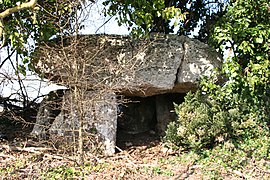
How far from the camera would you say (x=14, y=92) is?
7.94 metres

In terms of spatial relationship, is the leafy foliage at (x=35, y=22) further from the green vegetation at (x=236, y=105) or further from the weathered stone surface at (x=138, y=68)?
the green vegetation at (x=236, y=105)

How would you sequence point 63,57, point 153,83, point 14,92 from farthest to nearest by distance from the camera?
point 14,92
point 153,83
point 63,57

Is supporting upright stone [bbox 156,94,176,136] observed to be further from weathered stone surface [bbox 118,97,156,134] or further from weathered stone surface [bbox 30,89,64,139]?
weathered stone surface [bbox 30,89,64,139]

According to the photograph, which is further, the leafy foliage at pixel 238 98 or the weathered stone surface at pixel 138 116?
the weathered stone surface at pixel 138 116

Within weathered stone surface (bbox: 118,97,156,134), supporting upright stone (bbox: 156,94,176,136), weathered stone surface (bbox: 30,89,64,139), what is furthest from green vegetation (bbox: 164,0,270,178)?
weathered stone surface (bbox: 30,89,64,139)

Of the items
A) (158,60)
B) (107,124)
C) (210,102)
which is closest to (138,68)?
(158,60)

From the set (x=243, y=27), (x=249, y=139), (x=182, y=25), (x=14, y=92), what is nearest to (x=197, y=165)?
(x=249, y=139)

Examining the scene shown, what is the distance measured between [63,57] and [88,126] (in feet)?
5.36

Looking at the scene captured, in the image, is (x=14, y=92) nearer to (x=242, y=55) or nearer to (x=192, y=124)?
(x=192, y=124)

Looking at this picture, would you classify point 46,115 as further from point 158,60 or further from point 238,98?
point 238,98

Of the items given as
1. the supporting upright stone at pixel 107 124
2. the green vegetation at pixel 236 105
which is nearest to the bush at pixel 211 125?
the green vegetation at pixel 236 105

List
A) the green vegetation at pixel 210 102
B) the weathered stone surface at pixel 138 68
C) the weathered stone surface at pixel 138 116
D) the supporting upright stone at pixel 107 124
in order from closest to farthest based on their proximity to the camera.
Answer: the green vegetation at pixel 210 102, the weathered stone surface at pixel 138 68, the supporting upright stone at pixel 107 124, the weathered stone surface at pixel 138 116

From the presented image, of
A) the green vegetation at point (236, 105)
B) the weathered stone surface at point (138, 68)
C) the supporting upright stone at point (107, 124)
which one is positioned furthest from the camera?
the supporting upright stone at point (107, 124)

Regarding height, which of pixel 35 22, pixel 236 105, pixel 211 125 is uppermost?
pixel 35 22
